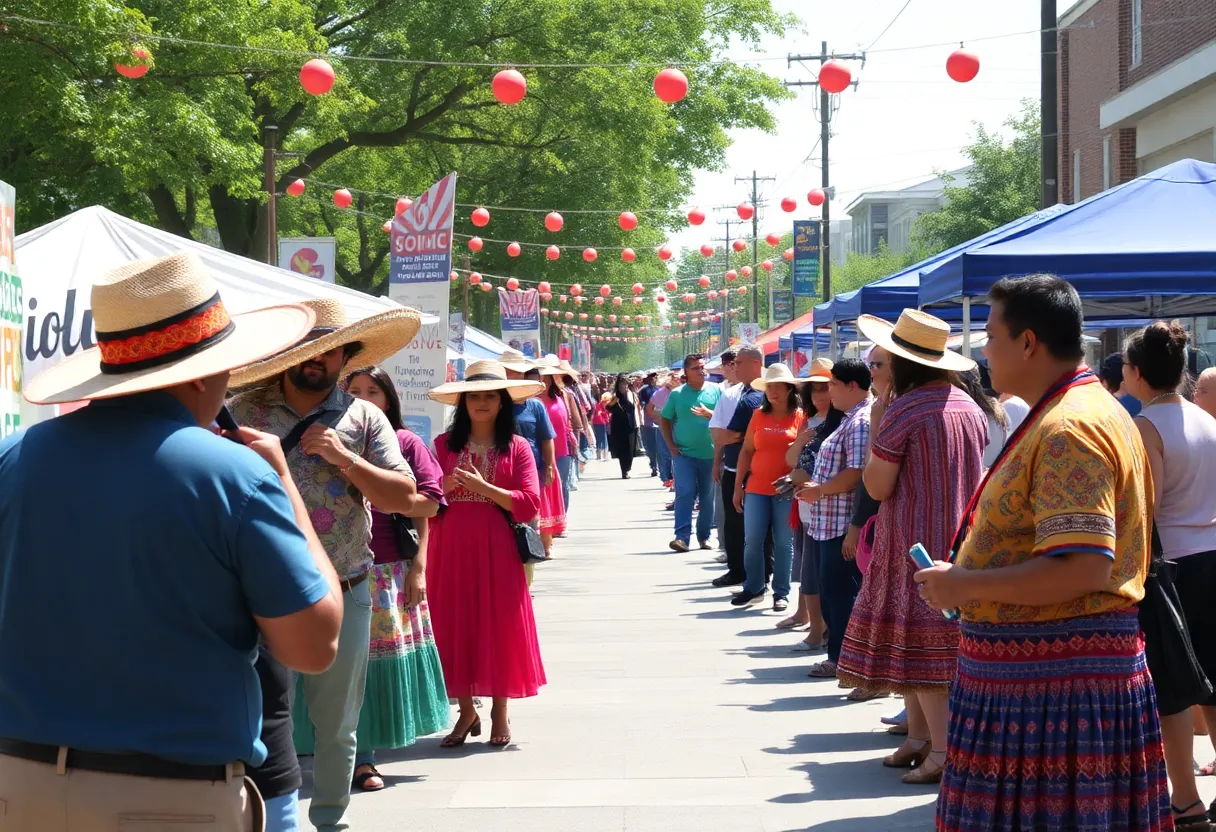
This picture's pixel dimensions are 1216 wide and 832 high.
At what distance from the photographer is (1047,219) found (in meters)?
9.80

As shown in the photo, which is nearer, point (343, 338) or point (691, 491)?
point (343, 338)

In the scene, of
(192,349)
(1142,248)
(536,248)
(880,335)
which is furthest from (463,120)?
(192,349)

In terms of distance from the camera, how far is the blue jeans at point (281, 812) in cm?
374

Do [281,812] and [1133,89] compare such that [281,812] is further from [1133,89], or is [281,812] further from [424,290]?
[1133,89]

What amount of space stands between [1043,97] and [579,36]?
489 inches

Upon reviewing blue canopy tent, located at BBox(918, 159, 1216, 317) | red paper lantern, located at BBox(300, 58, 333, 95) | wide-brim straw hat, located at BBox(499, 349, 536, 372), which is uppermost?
red paper lantern, located at BBox(300, 58, 333, 95)

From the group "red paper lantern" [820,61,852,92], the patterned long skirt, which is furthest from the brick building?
the patterned long skirt

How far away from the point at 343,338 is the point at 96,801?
280 centimetres

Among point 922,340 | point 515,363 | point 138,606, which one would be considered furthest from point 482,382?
point 515,363

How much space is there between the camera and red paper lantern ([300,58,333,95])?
15.1 metres

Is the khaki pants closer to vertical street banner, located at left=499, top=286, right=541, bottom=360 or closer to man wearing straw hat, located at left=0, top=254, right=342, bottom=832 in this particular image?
man wearing straw hat, located at left=0, top=254, right=342, bottom=832

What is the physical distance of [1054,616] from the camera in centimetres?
372

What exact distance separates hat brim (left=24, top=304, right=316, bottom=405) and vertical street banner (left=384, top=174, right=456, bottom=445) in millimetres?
7271

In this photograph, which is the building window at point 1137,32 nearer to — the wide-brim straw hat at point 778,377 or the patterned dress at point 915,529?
the wide-brim straw hat at point 778,377
